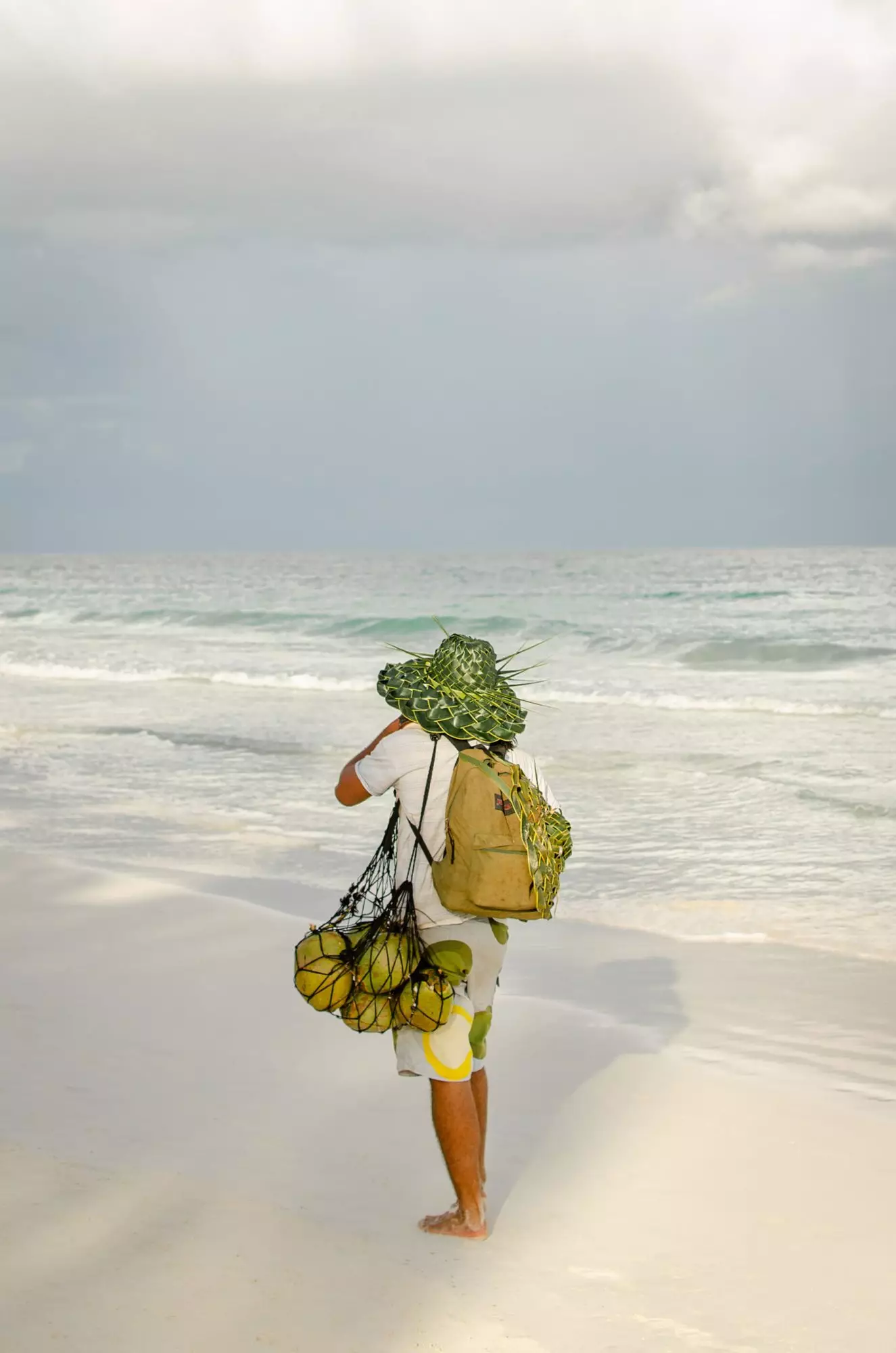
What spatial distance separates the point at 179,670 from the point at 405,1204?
65.1 ft

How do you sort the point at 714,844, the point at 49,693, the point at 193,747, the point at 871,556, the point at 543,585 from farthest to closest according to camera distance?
1. the point at 871,556
2. the point at 543,585
3. the point at 49,693
4. the point at 193,747
5. the point at 714,844

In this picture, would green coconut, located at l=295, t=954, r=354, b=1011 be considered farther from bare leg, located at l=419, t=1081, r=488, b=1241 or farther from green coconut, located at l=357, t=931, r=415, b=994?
bare leg, located at l=419, t=1081, r=488, b=1241

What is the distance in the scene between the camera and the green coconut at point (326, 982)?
305 centimetres

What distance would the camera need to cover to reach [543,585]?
168 feet

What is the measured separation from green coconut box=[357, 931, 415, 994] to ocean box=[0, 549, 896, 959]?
3.78 meters

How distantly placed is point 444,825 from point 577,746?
10389 mm

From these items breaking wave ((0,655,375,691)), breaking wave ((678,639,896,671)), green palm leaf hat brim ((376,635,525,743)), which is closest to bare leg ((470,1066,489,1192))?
green palm leaf hat brim ((376,635,525,743))

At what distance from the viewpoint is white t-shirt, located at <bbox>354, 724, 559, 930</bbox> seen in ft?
10.2

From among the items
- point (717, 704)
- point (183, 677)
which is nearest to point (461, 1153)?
point (717, 704)

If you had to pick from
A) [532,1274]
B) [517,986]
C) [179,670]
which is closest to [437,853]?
[532,1274]

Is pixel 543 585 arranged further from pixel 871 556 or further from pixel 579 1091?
pixel 579 1091

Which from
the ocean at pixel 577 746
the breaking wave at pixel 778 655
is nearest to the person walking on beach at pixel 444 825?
the ocean at pixel 577 746

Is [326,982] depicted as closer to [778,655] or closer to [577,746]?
[577,746]

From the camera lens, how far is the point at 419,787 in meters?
3.15
